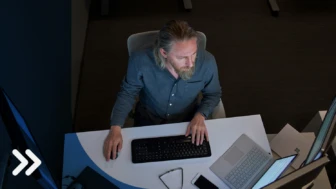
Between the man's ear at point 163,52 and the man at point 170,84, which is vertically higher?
the man's ear at point 163,52

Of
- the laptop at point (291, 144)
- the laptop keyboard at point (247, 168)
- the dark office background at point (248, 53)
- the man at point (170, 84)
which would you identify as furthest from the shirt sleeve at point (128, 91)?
the dark office background at point (248, 53)

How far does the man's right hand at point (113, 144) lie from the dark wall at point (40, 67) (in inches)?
13.8

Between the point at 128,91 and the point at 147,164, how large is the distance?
0.42 metres

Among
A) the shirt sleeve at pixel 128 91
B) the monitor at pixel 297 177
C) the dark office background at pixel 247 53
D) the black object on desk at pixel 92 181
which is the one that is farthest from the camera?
the dark office background at pixel 247 53

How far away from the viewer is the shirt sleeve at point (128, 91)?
179cm

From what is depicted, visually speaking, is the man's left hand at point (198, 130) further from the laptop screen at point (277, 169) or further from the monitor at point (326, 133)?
the monitor at point (326, 133)

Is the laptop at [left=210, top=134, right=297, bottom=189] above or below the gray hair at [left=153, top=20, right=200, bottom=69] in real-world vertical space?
below

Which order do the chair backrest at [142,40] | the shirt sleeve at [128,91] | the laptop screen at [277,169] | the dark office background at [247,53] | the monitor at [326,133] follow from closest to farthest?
the monitor at [326,133] → the laptop screen at [277,169] → the shirt sleeve at [128,91] → the chair backrest at [142,40] → the dark office background at [247,53]

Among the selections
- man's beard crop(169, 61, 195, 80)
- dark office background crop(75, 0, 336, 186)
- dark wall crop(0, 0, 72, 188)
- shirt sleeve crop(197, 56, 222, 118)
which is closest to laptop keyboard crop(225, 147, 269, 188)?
shirt sleeve crop(197, 56, 222, 118)

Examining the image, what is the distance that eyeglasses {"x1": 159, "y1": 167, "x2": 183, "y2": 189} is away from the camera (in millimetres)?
1613

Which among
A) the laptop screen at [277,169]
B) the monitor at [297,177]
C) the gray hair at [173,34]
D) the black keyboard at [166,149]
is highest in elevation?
the gray hair at [173,34]

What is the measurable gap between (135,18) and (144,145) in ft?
6.32

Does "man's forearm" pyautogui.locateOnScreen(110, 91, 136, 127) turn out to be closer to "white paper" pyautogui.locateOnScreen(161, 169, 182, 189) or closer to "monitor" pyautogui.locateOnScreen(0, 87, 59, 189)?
"white paper" pyautogui.locateOnScreen(161, 169, 182, 189)

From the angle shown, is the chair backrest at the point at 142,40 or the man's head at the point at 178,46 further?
the chair backrest at the point at 142,40
